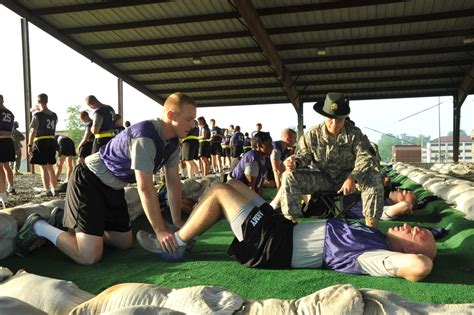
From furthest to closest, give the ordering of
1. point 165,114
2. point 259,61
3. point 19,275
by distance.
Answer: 1. point 259,61
2. point 165,114
3. point 19,275

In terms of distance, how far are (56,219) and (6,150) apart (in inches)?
112

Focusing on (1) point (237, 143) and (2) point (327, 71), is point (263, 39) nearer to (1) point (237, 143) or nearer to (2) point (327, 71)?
(1) point (237, 143)

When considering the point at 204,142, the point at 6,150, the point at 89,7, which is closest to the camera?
the point at 6,150

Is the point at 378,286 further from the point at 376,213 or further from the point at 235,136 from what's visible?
the point at 235,136

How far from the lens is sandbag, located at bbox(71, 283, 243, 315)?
4.30 feet

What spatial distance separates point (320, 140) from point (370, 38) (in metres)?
9.19

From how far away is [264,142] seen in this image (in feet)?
15.7

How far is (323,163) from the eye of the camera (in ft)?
11.8

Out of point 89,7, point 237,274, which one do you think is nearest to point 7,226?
point 237,274

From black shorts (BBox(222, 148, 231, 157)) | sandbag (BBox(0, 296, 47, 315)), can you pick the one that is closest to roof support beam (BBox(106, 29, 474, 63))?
black shorts (BBox(222, 148, 231, 157))

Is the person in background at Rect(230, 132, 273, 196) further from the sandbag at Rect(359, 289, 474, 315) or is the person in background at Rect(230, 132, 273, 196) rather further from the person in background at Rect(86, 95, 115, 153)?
the sandbag at Rect(359, 289, 474, 315)

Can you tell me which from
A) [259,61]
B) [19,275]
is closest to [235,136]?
[259,61]

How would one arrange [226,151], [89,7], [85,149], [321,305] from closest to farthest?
1. [321,305]
2. [85,149]
3. [89,7]
4. [226,151]

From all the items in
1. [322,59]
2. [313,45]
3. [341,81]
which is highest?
[313,45]
